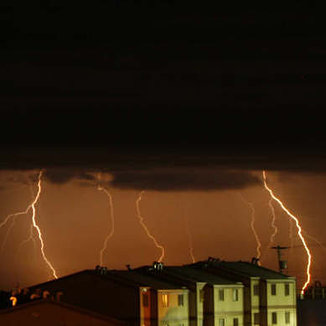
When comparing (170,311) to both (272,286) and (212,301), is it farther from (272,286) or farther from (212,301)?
(272,286)

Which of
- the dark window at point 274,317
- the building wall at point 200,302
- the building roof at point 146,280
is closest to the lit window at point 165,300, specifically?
the building roof at point 146,280

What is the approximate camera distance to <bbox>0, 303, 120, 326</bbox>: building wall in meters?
39.9

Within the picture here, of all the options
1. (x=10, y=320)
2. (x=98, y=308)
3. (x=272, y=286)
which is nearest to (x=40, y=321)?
(x=10, y=320)

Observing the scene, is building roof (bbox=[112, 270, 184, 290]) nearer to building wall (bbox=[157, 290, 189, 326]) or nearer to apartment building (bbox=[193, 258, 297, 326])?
building wall (bbox=[157, 290, 189, 326])

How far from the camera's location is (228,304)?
48.2m

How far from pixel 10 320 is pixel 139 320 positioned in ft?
17.9

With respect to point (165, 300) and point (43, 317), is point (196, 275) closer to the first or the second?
point (165, 300)

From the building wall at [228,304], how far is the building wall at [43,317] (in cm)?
816

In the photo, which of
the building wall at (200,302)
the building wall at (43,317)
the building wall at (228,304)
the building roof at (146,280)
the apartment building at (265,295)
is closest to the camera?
the building wall at (43,317)

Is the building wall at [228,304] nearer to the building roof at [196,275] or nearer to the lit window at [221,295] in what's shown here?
the lit window at [221,295]

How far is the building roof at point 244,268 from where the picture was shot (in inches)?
1977

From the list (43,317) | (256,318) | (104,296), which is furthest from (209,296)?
(43,317)

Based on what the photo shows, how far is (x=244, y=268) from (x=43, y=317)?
12.7m

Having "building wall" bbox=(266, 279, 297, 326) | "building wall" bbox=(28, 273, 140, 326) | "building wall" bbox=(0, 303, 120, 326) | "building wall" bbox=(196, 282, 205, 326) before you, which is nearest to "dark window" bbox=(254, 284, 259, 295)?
"building wall" bbox=(266, 279, 297, 326)
